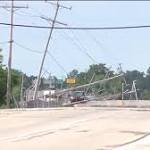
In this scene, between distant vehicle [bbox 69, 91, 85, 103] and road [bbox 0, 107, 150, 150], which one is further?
distant vehicle [bbox 69, 91, 85, 103]

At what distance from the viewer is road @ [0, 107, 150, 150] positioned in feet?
64.0

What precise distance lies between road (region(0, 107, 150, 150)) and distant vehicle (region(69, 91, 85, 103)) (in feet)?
105

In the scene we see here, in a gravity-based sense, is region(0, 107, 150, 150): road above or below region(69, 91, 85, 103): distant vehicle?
below

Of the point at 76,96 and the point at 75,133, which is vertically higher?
the point at 76,96

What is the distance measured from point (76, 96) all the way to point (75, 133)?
43297 mm

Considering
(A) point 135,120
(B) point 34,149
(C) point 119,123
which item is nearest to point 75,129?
(C) point 119,123

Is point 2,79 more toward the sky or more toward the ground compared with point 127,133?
more toward the sky

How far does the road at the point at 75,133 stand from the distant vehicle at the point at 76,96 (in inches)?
1265

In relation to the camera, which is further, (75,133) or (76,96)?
(76,96)

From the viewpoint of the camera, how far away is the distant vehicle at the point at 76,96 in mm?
65375

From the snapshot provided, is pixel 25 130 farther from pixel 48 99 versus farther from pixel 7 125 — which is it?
pixel 48 99

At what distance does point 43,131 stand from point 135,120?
21.8 feet

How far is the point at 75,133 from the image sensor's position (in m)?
23.8

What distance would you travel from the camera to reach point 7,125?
2880cm
